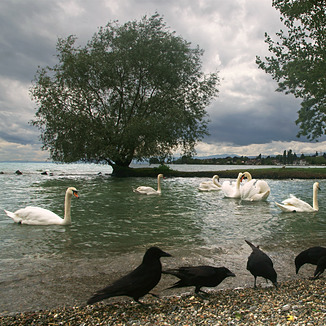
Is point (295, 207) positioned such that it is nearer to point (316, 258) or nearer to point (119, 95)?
point (316, 258)

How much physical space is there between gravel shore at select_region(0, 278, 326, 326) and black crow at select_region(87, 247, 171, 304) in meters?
0.23

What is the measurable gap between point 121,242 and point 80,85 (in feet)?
85.7

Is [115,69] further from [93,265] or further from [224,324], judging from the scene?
[224,324]

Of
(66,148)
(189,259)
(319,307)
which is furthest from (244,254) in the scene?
(66,148)

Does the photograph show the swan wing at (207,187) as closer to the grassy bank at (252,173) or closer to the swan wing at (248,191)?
the swan wing at (248,191)

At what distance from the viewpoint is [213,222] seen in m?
9.84

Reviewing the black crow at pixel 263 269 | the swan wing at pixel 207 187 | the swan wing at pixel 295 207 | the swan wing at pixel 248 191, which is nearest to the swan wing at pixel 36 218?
the black crow at pixel 263 269

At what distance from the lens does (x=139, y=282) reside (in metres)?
3.63

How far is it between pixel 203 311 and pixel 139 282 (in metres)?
0.80

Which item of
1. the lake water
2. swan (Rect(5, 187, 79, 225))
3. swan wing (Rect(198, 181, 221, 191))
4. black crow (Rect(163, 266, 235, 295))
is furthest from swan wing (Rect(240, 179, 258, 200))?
black crow (Rect(163, 266, 235, 295))

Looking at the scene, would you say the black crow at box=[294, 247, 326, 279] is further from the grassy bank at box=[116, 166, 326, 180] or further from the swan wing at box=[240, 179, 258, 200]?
the grassy bank at box=[116, 166, 326, 180]

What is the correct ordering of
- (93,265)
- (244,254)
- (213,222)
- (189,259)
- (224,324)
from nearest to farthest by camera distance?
(224,324), (93,265), (189,259), (244,254), (213,222)

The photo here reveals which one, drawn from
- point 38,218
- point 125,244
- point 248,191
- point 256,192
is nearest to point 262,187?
point 256,192

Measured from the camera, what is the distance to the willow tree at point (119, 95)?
29.8 metres
